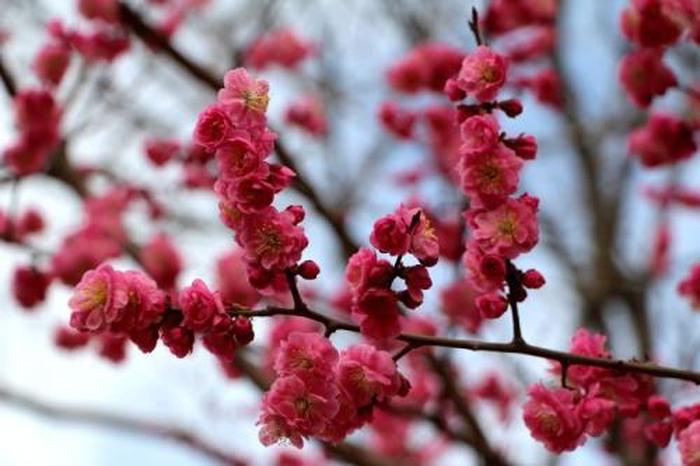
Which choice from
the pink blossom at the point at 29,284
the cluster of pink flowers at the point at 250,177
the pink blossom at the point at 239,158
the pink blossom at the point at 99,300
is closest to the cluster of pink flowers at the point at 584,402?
the cluster of pink flowers at the point at 250,177

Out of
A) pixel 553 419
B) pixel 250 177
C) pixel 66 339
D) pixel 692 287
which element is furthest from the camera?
pixel 66 339

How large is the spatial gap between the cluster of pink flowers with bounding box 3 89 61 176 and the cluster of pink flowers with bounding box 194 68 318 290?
2010 millimetres

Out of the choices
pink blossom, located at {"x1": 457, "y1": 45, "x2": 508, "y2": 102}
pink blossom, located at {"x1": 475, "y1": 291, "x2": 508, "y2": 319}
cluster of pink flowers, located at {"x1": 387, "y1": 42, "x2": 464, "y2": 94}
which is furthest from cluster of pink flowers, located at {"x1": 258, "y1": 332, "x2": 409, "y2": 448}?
cluster of pink flowers, located at {"x1": 387, "y1": 42, "x2": 464, "y2": 94}

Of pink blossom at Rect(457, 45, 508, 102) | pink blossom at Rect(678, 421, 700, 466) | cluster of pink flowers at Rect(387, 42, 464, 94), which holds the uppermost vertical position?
cluster of pink flowers at Rect(387, 42, 464, 94)

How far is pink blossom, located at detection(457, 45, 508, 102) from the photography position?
1.82 metres

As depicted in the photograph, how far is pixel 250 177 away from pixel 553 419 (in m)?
0.76

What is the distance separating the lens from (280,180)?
1.71 meters

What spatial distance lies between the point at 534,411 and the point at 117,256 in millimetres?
2444

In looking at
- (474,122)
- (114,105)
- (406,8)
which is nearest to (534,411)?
(474,122)

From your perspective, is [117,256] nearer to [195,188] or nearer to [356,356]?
[195,188]

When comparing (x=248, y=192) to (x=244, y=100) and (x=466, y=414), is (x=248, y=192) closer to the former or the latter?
(x=244, y=100)

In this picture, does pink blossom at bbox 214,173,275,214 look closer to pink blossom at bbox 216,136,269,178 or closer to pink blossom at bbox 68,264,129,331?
pink blossom at bbox 216,136,269,178

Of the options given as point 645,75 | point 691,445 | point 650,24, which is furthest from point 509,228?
point 645,75

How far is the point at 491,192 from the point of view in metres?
1.76
